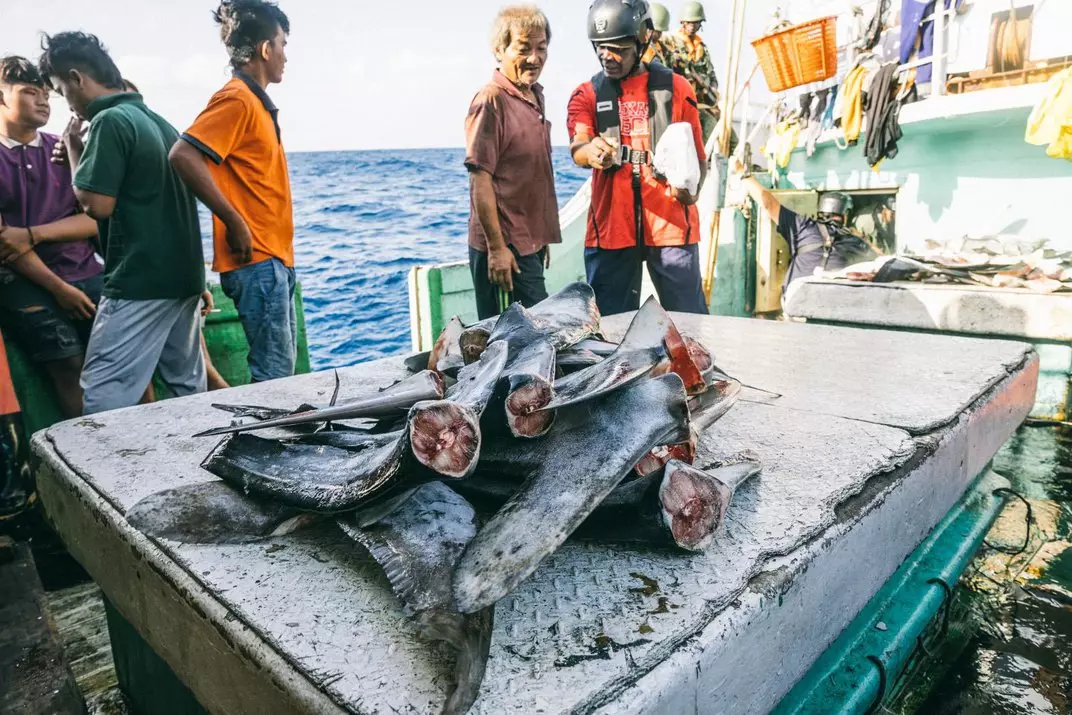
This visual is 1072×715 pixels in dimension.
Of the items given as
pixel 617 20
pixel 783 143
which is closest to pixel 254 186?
pixel 617 20

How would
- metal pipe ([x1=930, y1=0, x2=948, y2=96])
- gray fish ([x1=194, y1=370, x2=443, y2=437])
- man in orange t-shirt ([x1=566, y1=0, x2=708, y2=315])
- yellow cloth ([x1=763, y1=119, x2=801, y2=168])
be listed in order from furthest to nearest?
yellow cloth ([x1=763, y1=119, x2=801, y2=168]) < metal pipe ([x1=930, y1=0, x2=948, y2=96]) < man in orange t-shirt ([x1=566, y1=0, x2=708, y2=315]) < gray fish ([x1=194, y1=370, x2=443, y2=437])

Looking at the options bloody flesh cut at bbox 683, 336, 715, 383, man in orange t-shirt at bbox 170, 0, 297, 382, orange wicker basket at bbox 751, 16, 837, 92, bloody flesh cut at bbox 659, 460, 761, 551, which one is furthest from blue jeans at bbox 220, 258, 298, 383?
orange wicker basket at bbox 751, 16, 837, 92

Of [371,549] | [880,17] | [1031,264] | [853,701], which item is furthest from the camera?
[880,17]

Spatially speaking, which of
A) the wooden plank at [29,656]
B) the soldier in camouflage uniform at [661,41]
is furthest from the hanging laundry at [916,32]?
the wooden plank at [29,656]

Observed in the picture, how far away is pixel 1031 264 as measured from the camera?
14.9 ft

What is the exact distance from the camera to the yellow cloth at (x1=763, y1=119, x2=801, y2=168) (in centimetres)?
905

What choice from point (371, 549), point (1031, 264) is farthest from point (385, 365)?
point (1031, 264)

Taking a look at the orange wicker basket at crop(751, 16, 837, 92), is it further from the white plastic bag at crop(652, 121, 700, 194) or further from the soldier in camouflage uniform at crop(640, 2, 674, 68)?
the white plastic bag at crop(652, 121, 700, 194)

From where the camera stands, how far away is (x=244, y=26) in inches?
120

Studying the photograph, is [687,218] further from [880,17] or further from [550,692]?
[880,17]

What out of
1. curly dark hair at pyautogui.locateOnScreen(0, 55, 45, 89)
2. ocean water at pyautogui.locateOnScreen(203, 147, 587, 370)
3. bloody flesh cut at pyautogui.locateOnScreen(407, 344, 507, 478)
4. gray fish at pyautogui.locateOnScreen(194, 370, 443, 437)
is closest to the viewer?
bloody flesh cut at pyautogui.locateOnScreen(407, 344, 507, 478)

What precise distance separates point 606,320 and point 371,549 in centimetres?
227

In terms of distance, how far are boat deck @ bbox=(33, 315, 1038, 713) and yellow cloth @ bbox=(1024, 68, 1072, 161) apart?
14.5ft

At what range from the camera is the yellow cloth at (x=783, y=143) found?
29.7 feet
